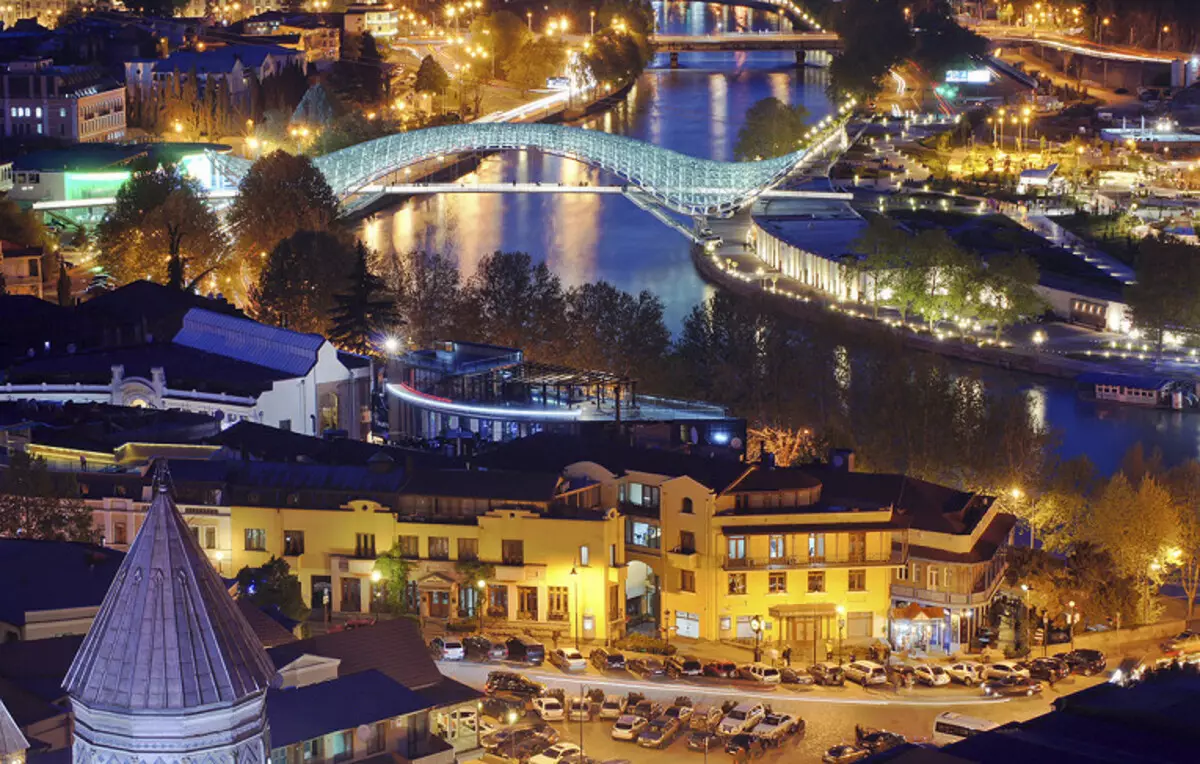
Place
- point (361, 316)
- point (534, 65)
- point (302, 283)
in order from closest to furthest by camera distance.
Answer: point (361, 316) → point (302, 283) → point (534, 65)

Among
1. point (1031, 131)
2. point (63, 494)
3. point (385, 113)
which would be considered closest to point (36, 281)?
point (63, 494)

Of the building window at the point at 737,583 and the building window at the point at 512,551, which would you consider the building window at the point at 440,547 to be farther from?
the building window at the point at 737,583

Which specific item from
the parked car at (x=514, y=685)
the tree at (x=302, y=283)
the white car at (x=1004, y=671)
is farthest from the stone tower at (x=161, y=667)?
the tree at (x=302, y=283)

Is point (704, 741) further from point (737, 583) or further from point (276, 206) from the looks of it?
point (276, 206)

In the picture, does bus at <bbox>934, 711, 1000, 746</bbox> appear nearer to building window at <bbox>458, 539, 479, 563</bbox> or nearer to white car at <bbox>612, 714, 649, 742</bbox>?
white car at <bbox>612, 714, 649, 742</bbox>

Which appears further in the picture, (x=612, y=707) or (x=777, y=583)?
(x=777, y=583)

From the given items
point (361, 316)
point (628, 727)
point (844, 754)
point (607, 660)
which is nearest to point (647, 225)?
point (361, 316)

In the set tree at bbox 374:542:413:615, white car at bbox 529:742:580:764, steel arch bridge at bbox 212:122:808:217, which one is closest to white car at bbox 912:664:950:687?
white car at bbox 529:742:580:764
